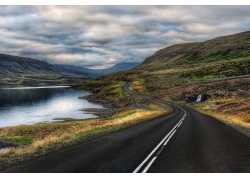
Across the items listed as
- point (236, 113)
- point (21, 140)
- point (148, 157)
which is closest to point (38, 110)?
point (21, 140)

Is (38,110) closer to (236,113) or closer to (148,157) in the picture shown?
(236,113)

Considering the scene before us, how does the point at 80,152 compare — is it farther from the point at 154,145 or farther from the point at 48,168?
the point at 154,145

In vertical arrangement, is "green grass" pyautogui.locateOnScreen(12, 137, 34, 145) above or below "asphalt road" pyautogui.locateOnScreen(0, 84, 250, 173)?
below

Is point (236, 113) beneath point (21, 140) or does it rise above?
above

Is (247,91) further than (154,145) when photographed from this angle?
Yes

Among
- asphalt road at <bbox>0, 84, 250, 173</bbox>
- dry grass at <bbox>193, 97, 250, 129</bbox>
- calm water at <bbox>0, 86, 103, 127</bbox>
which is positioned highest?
asphalt road at <bbox>0, 84, 250, 173</bbox>

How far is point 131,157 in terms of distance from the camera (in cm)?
1216

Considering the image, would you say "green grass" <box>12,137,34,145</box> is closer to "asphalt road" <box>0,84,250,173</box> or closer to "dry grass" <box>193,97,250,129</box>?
"asphalt road" <box>0,84,250,173</box>

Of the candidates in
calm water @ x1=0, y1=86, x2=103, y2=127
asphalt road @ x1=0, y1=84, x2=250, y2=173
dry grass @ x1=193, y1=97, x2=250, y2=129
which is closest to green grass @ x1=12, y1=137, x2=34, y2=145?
asphalt road @ x1=0, y1=84, x2=250, y2=173

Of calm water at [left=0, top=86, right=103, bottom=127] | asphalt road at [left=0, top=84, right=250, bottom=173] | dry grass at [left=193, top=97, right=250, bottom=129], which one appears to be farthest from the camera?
calm water at [left=0, top=86, right=103, bottom=127]

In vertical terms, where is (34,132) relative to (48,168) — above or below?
below

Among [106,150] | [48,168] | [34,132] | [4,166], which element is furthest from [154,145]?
[34,132]

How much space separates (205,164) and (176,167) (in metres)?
1.53

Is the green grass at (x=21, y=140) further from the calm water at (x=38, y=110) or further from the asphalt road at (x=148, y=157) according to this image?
the calm water at (x=38, y=110)
